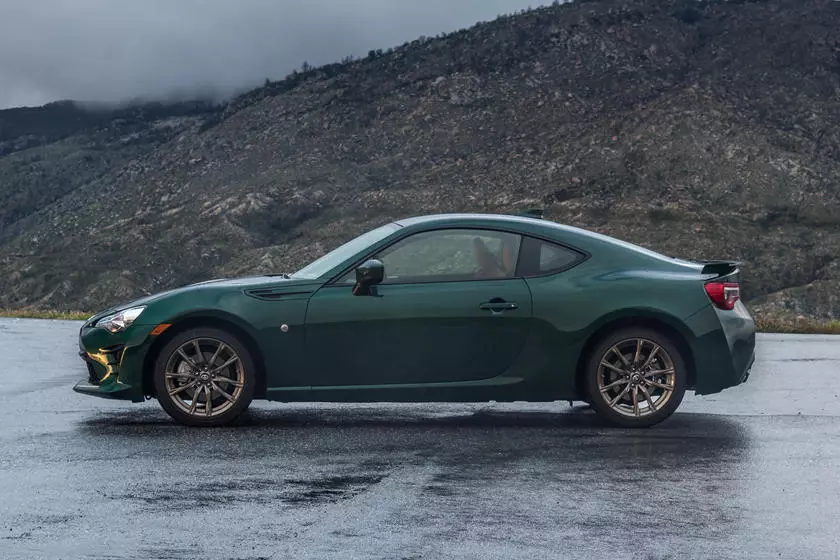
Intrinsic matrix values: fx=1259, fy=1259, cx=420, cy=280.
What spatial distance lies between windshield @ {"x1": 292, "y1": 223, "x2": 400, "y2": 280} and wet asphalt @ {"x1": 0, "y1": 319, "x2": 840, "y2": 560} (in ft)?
3.60

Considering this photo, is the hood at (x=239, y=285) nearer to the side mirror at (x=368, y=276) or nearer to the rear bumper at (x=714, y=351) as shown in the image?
the side mirror at (x=368, y=276)

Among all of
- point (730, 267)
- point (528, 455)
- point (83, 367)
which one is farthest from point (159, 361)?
point (83, 367)

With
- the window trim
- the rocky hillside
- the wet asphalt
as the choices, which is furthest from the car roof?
the rocky hillside

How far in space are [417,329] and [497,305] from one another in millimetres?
588

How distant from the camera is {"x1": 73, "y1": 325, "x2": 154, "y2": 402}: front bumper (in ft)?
28.6

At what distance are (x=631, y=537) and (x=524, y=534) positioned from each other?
465mm

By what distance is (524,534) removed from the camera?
5531mm

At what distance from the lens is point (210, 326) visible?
8.78 meters

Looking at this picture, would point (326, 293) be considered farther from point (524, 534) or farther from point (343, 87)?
point (343, 87)

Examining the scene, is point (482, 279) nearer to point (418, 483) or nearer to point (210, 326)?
point (210, 326)

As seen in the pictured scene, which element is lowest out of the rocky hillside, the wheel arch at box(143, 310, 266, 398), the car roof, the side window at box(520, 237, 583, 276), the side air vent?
the wheel arch at box(143, 310, 266, 398)

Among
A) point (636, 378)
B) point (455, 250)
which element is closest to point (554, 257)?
point (455, 250)

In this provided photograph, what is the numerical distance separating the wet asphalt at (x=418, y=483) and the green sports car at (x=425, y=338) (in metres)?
0.30

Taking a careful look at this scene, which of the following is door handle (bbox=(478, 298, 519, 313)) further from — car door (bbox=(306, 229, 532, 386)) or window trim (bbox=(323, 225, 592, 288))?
window trim (bbox=(323, 225, 592, 288))
